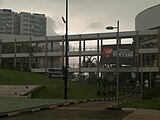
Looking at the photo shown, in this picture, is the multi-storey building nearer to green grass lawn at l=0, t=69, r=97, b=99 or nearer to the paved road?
green grass lawn at l=0, t=69, r=97, b=99

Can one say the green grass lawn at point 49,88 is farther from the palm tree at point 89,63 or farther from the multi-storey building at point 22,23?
the multi-storey building at point 22,23

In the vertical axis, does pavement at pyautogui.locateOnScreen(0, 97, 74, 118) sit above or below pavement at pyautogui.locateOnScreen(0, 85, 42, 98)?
above

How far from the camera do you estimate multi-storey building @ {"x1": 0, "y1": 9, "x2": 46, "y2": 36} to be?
462 feet

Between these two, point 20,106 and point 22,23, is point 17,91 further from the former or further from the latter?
point 22,23

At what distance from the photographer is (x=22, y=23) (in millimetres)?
144125

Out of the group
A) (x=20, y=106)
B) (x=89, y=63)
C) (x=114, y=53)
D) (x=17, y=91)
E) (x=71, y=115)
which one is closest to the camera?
(x=71, y=115)

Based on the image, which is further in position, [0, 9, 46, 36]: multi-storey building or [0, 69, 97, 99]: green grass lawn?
[0, 9, 46, 36]: multi-storey building

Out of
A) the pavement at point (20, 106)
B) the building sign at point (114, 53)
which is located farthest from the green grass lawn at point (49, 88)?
the pavement at point (20, 106)

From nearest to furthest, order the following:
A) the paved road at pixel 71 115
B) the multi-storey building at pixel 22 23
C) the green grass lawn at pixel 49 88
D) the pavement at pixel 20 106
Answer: the paved road at pixel 71 115 < the pavement at pixel 20 106 < the green grass lawn at pixel 49 88 < the multi-storey building at pixel 22 23

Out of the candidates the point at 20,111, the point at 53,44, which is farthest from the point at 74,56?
the point at 20,111

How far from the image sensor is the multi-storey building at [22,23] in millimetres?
140750

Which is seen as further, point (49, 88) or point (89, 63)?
point (89, 63)

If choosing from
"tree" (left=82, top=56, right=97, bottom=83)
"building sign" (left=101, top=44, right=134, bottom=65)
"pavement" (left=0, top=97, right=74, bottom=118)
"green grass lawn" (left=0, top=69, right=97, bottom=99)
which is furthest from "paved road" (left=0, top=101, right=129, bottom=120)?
"tree" (left=82, top=56, right=97, bottom=83)

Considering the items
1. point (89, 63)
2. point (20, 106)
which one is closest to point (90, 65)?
point (89, 63)
